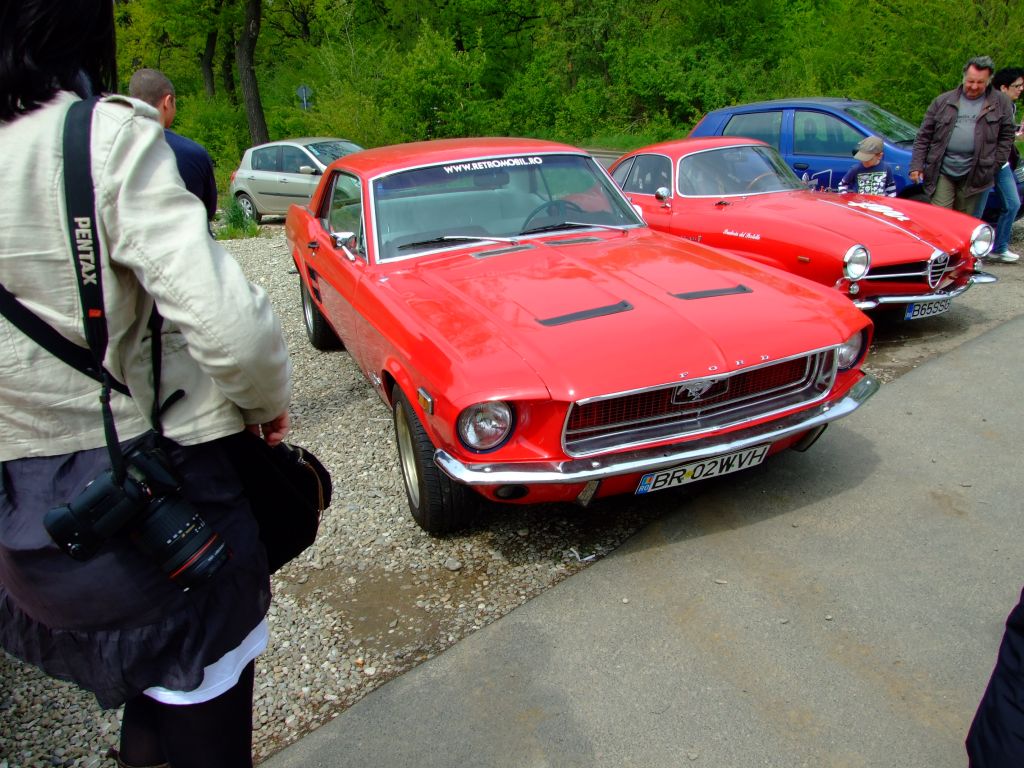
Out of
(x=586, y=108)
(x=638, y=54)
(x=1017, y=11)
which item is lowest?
(x=586, y=108)

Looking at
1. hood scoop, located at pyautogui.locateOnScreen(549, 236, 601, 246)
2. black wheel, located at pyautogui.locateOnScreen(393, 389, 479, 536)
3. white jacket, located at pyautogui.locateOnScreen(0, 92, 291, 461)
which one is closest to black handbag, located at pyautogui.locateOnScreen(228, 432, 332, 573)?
white jacket, located at pyautogui.locateOnScreen(0, 92, 291, 461)

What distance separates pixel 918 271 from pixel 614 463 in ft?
12.1

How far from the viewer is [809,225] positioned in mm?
5793

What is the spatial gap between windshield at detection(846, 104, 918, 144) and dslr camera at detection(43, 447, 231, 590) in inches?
337

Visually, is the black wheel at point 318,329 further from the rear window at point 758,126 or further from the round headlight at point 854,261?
the rear window at point 758,126

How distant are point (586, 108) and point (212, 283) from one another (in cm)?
2998

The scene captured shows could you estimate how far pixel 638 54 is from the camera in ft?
93.4

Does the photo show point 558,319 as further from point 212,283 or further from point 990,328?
point 990,328

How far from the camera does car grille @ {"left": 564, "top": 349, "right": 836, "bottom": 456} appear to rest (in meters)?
3.12

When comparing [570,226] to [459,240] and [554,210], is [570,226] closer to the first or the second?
[554,210]

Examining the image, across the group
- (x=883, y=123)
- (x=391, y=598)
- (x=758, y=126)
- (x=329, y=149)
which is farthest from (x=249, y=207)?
(x=391, y=598)

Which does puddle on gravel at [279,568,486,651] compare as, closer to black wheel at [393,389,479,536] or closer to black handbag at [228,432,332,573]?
black wheel at [393,389,479,536]

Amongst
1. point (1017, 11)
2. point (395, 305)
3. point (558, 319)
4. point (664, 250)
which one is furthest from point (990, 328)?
point (1017, 11)

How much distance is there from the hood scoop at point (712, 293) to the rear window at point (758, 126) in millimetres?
5866
